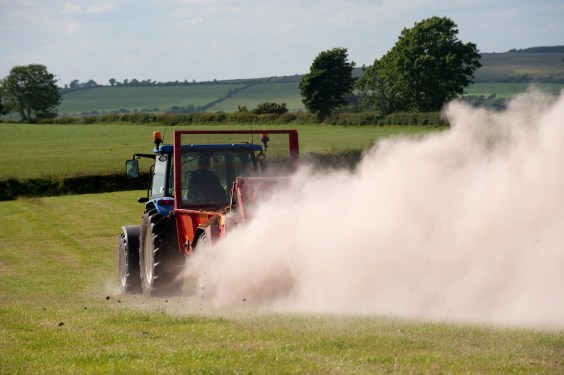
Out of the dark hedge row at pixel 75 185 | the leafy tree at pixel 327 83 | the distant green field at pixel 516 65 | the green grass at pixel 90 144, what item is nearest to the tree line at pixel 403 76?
the leafy tree at pixel 327 83

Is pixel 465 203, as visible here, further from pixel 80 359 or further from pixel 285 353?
pixel 80 359

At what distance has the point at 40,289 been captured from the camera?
20406 mm

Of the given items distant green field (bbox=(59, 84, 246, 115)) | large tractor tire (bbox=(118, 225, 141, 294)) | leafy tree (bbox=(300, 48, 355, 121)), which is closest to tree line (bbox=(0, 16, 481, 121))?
leafy tree (bbox=(300, 48, 355, 121))

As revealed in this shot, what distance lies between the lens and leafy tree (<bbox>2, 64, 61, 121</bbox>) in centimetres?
14200

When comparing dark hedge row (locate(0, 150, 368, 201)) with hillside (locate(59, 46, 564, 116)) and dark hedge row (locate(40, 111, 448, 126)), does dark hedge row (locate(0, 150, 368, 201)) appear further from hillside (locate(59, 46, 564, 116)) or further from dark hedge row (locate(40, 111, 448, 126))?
hillside (locate(59, 46, 564, 116))

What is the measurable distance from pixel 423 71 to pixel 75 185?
A: 50.8 meters

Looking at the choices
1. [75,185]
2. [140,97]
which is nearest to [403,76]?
[75,185]

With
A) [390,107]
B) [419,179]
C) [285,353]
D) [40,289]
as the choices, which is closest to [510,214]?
[419,179]

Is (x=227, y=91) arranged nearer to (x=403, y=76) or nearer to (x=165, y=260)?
(x=403, y=76)

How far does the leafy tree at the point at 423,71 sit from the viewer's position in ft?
302

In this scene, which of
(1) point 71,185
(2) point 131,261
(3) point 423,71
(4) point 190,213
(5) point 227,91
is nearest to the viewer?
(4) point 190,213

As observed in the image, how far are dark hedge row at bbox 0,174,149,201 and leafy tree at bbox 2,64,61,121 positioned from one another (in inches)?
3612

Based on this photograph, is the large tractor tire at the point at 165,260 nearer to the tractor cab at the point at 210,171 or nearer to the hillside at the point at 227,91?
the tractor cab at the point at 210,171

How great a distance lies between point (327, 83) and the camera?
329ft
